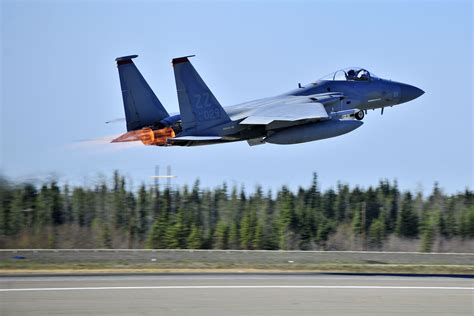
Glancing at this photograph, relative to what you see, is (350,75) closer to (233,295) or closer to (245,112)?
(245,112)

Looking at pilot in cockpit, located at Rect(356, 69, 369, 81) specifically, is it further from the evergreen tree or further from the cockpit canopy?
the evergreen tree

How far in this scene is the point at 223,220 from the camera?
2217 inches

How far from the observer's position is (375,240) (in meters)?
52.8

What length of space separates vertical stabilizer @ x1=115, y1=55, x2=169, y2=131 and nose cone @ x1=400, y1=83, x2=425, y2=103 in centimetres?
956

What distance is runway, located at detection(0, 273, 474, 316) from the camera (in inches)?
619

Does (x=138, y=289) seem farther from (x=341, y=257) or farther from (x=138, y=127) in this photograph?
(x=341, y=257)

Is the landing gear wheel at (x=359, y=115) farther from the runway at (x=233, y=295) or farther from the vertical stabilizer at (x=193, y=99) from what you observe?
the runway at (x=233, y=295)

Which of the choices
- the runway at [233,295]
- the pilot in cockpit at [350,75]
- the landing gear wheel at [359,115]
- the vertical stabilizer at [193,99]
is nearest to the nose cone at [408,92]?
the pilot in cockpit at [350,75]

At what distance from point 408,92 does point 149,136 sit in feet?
36.1

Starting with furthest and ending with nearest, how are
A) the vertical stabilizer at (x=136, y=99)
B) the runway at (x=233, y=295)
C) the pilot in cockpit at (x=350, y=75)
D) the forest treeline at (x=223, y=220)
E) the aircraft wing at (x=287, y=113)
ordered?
the forest treeline at (x=223, y=220)
the pilot in cockpit at (x=350, y=75)
the vertical stabilizer at (x=136, y=99)
the aircraft wing at (x=287, y=113)
the runway at (x=233, y=295)

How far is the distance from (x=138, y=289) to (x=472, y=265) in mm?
14319

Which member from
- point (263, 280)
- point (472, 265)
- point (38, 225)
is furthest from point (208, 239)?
point (263, 280)

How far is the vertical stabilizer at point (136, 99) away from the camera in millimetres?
29391

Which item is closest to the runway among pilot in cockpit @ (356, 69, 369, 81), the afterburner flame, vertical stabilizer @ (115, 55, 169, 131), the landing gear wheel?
the afterburner flame
